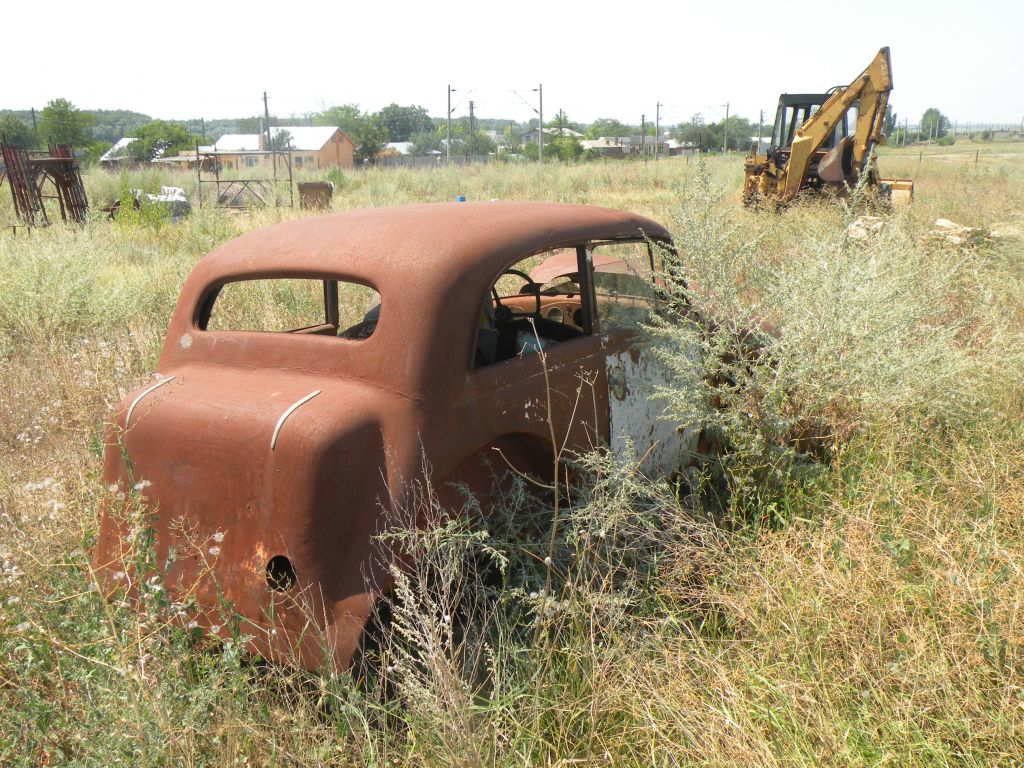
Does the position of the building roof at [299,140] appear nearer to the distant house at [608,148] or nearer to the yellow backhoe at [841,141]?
the distant house at [608,148]

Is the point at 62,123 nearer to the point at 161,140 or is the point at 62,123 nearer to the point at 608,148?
the point at 161,140

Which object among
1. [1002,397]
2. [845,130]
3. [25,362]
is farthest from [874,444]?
[845,130]

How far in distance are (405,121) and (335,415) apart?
115045mm

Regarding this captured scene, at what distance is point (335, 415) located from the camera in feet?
7.80

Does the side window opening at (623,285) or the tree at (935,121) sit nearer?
the side window opening at (623,285)

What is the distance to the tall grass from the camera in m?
2.08

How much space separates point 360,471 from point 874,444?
245 centimetres

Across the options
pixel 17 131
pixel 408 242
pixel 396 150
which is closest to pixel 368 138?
pixel 396 150

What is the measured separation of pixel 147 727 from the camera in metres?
1.89

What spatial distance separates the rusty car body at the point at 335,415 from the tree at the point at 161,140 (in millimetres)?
66934

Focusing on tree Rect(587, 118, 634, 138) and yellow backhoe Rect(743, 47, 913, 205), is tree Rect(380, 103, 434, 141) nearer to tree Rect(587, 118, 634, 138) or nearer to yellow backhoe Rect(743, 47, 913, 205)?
tree Rect(587, 118, 634, 138)

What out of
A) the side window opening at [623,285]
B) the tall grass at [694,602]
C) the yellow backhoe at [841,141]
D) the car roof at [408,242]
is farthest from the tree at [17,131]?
the side window opening at [623,285]

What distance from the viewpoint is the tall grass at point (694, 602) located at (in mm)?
2076

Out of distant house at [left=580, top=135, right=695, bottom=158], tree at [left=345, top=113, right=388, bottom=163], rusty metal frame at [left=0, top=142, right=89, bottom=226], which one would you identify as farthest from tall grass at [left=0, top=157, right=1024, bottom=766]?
tree at [left=345, top=113, right=388, bottom=163]
